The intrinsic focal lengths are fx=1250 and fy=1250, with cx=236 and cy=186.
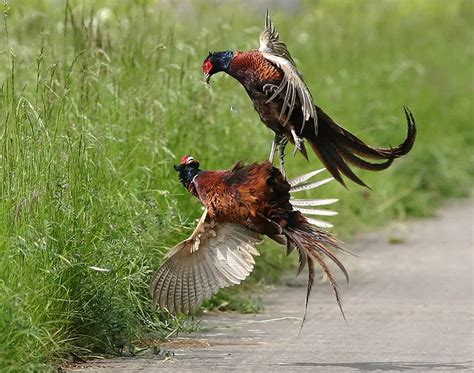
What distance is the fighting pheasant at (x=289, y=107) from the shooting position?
7309mm

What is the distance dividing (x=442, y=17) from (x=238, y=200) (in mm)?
13386

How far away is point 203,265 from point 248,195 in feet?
1.51

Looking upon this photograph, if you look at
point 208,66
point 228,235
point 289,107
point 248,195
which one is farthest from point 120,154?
point 248,195

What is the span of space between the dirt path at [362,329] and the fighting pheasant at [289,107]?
942 millimetres

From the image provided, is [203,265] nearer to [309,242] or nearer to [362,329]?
[309,242]

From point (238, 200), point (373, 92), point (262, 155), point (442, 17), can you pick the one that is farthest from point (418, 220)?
point (442, 17)

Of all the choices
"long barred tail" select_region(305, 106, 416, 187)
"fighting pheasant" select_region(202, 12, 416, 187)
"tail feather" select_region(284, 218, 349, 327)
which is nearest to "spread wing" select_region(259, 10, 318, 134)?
"fighting pheasant" select_region(202, 12, 416, 187)

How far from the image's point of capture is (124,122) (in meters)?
8.16

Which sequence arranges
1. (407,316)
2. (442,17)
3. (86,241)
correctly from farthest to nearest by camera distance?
(442,17)
(407,316)
(86,241)

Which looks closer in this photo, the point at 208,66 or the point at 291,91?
the point at 291,91

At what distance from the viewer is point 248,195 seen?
6746 mm

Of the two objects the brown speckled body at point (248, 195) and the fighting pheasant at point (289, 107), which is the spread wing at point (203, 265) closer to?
the brown speckled body at point (248, 195)

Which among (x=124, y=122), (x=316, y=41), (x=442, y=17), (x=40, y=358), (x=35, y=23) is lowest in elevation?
(x=40, y=358)

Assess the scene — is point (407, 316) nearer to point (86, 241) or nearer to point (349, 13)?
point (86, 241)
